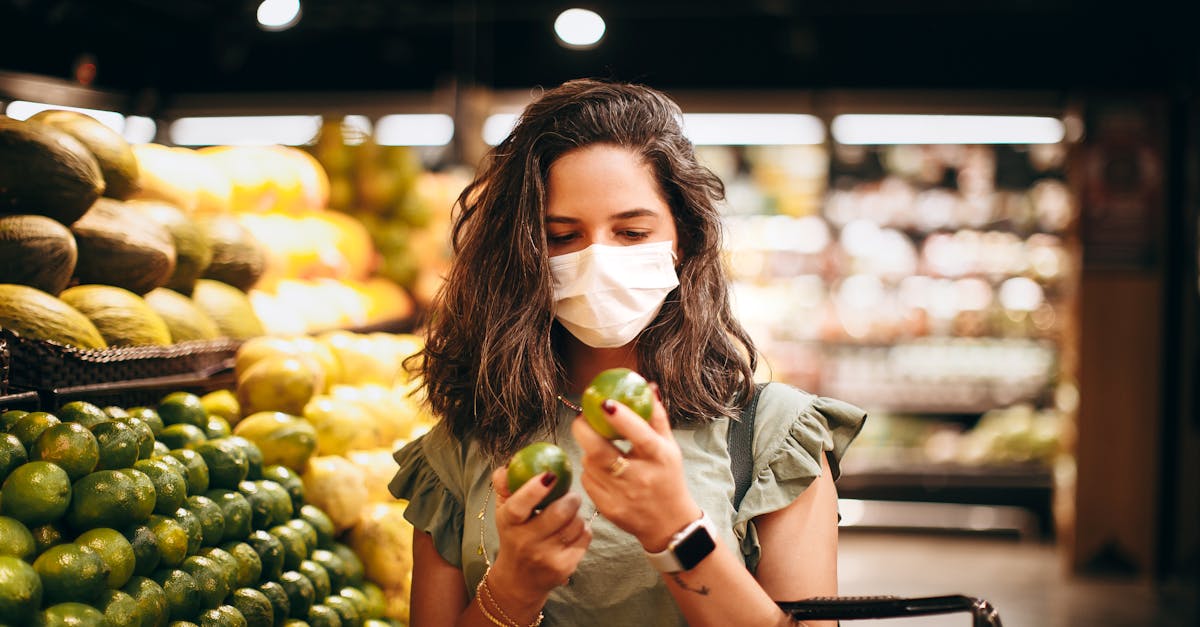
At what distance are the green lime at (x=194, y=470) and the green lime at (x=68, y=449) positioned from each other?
0.22m

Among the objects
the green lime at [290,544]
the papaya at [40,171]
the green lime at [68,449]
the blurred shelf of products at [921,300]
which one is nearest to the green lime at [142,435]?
the green lime at [68,449]

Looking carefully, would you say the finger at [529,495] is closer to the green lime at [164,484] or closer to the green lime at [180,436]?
the green lime at [164,484]

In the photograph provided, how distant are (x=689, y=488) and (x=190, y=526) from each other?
831 mm

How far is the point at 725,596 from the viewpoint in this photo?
4.77 ft

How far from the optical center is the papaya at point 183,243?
254 centimetres

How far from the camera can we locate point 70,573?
1.51 metres

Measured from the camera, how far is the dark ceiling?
6.57 metres

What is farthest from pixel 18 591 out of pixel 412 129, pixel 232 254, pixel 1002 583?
pixel 412 129

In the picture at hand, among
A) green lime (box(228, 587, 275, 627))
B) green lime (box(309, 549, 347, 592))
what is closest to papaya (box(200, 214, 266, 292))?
green lime (box(309, 549, 347, 592))

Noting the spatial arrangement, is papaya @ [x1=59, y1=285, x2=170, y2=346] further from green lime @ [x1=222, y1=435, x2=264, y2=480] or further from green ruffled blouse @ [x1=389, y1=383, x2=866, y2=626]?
green ruffled blouse @ [x1=389, y1=383, x2=866, y2=626]

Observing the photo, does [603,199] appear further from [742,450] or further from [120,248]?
[120,248]

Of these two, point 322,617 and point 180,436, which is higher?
point 180,436

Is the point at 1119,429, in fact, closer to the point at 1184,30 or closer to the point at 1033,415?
the point at 1033,415

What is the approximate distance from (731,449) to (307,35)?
6.40m
